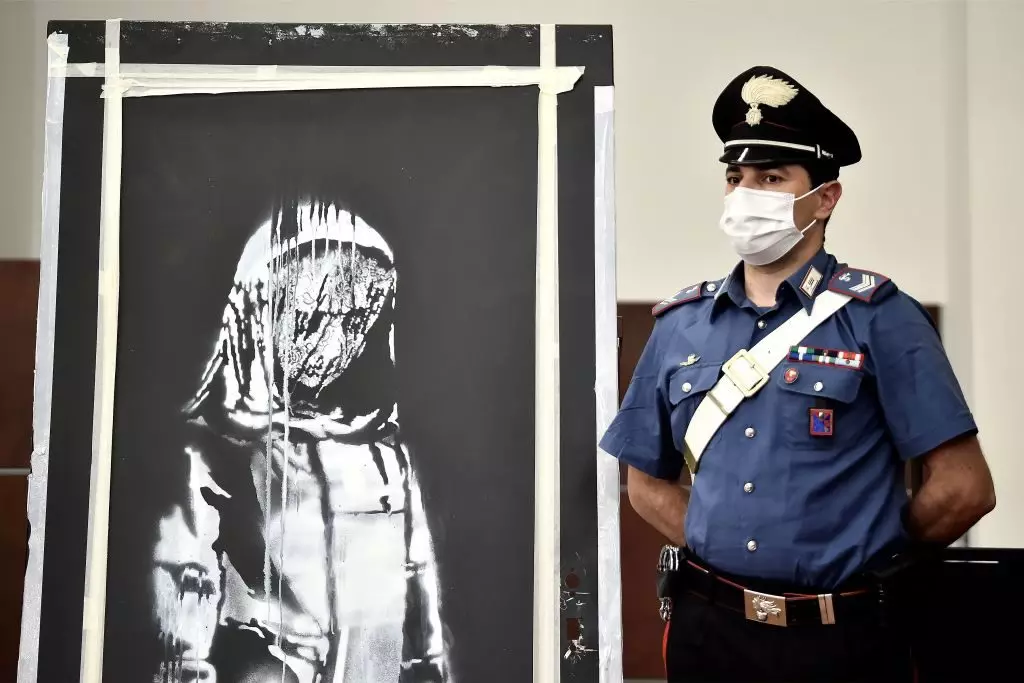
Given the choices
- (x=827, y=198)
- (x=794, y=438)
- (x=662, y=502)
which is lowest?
(x=662, y=502)

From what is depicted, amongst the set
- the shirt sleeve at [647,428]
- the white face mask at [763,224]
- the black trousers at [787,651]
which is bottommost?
the black trousers at [787,651]

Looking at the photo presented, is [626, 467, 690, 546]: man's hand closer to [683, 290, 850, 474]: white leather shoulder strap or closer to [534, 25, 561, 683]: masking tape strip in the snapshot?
[683, 290, 850, 474]: white leather shoulder strap

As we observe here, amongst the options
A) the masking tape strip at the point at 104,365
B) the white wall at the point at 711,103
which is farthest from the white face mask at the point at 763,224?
the white wall at the point at 711,103

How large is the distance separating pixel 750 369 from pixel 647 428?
21cm

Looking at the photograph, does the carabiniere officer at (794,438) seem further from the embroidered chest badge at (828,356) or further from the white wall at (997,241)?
the white wall at (997,241)

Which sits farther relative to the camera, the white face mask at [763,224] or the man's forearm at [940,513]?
the white face mask at [763,224]

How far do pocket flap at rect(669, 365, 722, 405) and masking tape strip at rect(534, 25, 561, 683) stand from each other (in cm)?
27

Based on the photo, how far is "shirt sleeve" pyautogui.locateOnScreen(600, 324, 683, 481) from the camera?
185 centimetres

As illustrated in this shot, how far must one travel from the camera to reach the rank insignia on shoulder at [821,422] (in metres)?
1.65

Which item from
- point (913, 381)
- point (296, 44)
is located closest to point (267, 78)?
point (296, 44)

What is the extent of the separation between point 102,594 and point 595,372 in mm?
774

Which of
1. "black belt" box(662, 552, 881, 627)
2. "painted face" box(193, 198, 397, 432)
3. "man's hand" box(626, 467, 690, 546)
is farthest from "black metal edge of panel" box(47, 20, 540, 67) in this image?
"black belt" box(662, 552, 881, 627)

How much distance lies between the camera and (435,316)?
164cm

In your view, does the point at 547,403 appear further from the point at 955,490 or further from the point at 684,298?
the point at 955,490
